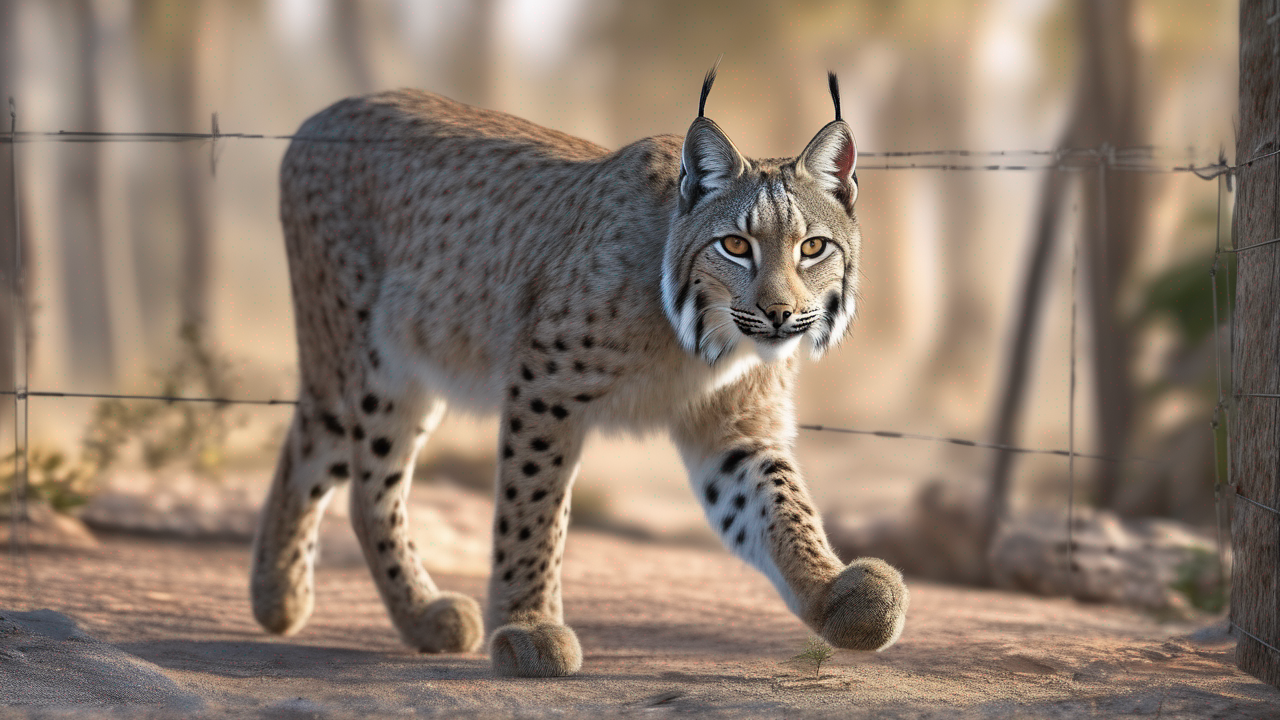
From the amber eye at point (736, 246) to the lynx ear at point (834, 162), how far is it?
13.7 inches

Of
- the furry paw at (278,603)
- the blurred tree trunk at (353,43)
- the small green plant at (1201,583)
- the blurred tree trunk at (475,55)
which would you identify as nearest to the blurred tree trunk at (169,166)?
the blurred tree trunk at (353,43)

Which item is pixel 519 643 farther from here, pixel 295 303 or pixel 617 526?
pixel 617 526

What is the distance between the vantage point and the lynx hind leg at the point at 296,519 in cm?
500

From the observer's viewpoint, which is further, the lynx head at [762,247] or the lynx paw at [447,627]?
the lynx paw at [447,627]

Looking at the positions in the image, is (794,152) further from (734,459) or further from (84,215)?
Answer: (734,459)

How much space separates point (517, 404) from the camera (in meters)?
4.02

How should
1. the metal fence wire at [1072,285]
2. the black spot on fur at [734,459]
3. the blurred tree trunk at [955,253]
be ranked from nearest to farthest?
the black spot on fur at [734,459] < the metal fence wire at [1072,285] < the blurred tree trunk at [955,253]

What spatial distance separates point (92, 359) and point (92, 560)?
3636 mm

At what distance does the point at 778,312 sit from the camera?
3469 mm

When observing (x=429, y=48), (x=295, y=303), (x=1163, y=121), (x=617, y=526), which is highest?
(x=429, y=48)

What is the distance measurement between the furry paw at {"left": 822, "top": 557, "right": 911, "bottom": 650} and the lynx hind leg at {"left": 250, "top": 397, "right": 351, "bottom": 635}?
2.53 metres

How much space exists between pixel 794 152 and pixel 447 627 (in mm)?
6772

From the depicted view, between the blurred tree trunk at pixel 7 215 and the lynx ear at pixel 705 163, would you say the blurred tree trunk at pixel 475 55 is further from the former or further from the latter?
the lynx ear at pixel 705 163

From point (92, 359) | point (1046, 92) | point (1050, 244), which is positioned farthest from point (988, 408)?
point (92, 359)
